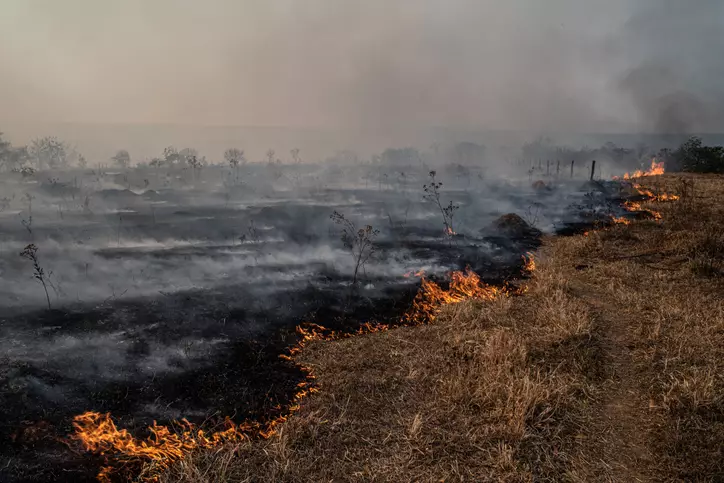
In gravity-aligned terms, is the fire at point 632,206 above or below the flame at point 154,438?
above

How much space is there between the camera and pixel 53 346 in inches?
424

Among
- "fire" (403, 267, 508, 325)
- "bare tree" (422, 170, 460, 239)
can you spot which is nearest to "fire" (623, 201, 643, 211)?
"bare tree" (422, 170, 460, 239)

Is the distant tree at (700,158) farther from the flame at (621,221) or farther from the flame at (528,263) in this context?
the flame at (528,263)

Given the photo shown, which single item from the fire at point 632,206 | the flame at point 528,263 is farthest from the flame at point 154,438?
the fire at point 632,206

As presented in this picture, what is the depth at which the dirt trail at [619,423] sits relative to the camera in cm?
618

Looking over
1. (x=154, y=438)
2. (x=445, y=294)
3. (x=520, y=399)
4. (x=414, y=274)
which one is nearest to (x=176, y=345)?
(x=154, y=438)

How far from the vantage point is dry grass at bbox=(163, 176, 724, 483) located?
20.7 feet

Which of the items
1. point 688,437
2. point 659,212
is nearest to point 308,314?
point 688,437

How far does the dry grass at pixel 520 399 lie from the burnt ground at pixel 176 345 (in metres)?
1.54

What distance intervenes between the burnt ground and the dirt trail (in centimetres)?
576

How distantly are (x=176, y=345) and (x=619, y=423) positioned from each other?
34.1 ft

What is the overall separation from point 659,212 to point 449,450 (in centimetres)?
2776

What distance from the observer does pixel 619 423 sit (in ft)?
23.4

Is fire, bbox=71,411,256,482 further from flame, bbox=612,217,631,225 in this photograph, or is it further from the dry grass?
flame, bbox=612,217,631,225
